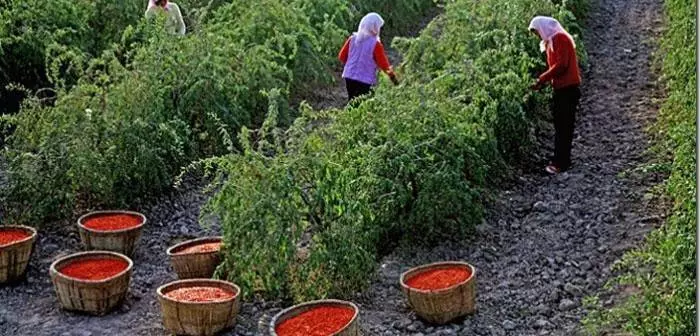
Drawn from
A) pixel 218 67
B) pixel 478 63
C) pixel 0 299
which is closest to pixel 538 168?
pixel 478 63

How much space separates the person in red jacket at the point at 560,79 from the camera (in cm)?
829

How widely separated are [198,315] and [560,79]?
3.94 m

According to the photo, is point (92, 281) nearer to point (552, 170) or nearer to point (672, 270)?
point (672, 270)

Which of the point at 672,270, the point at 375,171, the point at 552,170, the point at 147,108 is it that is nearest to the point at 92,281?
the point at 375,171

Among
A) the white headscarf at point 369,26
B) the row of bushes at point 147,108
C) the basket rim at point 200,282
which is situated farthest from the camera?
the white headscarf at point 369,26

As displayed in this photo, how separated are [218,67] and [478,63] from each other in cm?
226

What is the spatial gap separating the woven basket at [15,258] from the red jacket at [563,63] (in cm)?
417

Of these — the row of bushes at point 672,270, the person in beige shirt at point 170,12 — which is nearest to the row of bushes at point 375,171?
the row of bushes at point 672,270

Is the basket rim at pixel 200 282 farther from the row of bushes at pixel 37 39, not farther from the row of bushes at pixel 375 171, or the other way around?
the row of bushes at pixel 37 39

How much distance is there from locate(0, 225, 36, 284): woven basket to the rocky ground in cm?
9

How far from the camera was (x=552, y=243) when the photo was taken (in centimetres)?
710

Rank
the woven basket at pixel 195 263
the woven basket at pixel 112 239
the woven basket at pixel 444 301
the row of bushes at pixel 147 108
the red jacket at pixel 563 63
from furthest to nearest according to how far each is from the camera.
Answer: the red jacket at pixel 563 63 → the row of bushes at pixel 147 108 → the woven basket at pixel 112 239 → the woven basket at pixel 195 263 → the woven basket at pixel 444 301

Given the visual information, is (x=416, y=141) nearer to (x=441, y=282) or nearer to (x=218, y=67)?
(x=441, y=282)

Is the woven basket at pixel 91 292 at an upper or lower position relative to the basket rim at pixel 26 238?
lower
